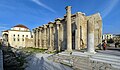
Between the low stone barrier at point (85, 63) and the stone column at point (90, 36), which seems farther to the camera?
the stone column at point (90, 36)

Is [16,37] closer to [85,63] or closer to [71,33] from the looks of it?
[71,33]

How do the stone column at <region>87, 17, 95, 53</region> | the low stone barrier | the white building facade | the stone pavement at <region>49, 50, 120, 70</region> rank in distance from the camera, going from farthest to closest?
the white building facade, the stone column at <region>87, 17, 95, 53</region>, the low stone barrier, the stone pavement at <region>49, 50, 120, 70</region>

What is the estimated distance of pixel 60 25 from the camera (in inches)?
990

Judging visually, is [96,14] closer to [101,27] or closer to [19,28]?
[101,27]

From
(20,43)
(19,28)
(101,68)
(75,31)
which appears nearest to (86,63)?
(101,68)

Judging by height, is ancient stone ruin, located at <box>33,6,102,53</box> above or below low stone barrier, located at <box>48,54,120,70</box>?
above

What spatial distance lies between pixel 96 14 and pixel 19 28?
4212cm

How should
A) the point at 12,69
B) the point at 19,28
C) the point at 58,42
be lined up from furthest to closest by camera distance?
the point at 19,28, the point at 58,42, the point at 12,69

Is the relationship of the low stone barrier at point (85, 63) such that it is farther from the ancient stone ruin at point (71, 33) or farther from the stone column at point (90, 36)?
the ancient stone ruin at point (71, 33)

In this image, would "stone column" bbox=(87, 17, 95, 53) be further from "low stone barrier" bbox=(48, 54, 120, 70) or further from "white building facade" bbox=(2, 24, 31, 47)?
"white building facade" bbox=(2, 24, 31, 47)

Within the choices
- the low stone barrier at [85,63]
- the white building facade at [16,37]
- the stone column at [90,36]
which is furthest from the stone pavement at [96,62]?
the white building facade at [16,37]

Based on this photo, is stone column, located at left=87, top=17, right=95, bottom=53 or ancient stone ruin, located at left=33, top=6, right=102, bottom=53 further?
ancient stone ruin, located at left=33, top=6, right=102, bottom=53

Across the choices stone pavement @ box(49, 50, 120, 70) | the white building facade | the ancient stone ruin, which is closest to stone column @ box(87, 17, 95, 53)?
the ancient stone ruin

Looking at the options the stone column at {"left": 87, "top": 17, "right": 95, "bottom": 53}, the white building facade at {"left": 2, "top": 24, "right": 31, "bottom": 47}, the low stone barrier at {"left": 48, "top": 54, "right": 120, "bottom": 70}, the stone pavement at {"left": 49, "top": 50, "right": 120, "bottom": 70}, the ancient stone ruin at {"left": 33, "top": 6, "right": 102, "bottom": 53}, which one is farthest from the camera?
the white building facade at {"left": 2, "top": 24, "right": 31, "bottom": 47}
